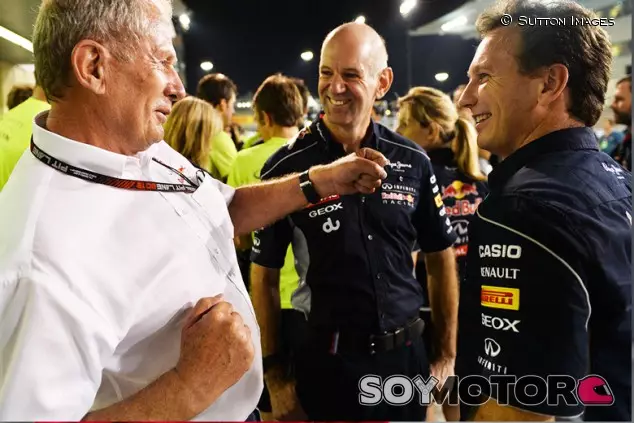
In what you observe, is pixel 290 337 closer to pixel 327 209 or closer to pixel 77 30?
pixel 327 209

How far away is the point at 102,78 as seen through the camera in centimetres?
70

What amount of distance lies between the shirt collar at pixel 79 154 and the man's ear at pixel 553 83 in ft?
2.14

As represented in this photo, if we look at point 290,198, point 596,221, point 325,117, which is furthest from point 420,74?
point 596,221

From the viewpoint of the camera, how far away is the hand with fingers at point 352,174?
0.94 metres

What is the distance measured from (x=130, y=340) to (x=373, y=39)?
81cm

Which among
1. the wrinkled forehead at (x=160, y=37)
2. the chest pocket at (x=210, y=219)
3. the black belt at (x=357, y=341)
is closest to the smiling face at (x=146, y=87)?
the wrinkled forehead at (x=160, y=37)

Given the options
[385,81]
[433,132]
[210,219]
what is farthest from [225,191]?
[433,132]

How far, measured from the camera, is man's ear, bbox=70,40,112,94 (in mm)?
685

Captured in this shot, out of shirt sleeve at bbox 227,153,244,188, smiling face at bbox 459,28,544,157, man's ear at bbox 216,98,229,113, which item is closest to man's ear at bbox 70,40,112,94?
smiling face at bbox 459,28,544,157

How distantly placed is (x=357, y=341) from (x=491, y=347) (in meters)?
0.49

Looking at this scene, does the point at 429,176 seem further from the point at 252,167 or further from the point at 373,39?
the point at 252,167

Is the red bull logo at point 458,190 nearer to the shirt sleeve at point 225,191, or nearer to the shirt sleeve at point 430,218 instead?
the shirt sleeve at point 430,218

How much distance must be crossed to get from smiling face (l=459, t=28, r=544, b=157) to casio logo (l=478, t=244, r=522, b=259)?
21cm

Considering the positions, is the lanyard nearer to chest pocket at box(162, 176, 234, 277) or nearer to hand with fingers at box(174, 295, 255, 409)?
chest pocket at box(162, 176, 234, 277)
